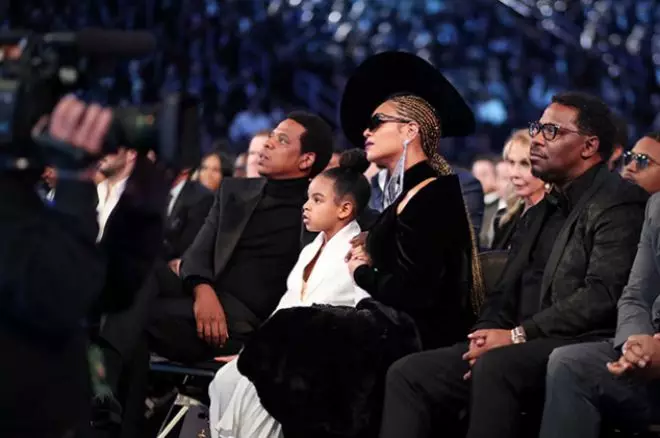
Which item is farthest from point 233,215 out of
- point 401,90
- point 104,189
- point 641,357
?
point 641,357

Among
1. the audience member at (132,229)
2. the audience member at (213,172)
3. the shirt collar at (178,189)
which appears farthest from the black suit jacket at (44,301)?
the audience member at (213,172)

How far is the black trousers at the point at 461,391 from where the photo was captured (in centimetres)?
475

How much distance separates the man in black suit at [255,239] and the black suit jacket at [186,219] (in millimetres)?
1307

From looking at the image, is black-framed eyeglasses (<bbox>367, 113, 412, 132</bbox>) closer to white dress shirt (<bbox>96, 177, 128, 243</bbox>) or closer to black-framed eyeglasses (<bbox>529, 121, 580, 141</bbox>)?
black-framed eyeglasses (<bbox>529, 121, 580, 141</bbox>)

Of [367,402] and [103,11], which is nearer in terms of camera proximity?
[367,402]

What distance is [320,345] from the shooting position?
17.3ft

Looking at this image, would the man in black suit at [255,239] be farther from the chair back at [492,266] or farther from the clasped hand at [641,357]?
the clasped hand at [641,357]

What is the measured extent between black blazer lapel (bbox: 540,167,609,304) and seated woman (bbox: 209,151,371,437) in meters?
0.82

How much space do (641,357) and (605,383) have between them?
22cm

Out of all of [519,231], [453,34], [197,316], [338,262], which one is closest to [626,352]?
[519,231]

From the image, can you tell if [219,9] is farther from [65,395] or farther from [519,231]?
[65,395]

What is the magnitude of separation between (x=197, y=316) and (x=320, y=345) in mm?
943

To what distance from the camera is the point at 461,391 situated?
5.04 metres

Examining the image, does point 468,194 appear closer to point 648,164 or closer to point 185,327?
point 648,164
